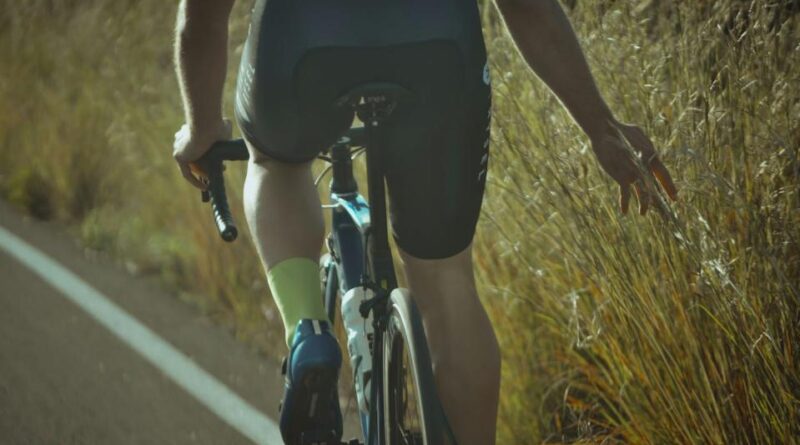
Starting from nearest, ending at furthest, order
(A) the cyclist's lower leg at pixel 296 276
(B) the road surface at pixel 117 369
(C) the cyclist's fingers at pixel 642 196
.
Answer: (A) the cyclist's lower leg at pixel 296 276 → (C) the cyclist's fingers at pixel 642 196 → (B) the road surface at pixel 117 369

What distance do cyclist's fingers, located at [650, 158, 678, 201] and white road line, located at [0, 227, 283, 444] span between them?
2251 mm

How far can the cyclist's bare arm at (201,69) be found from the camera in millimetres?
3164

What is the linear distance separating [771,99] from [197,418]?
2.54 meters

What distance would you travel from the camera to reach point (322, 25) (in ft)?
10.0

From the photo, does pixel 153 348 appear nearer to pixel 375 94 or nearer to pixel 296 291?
pixel 296 291

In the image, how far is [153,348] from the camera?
6.16m

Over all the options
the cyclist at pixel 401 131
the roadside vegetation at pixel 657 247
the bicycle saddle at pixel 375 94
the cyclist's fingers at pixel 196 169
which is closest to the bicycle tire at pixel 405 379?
the cyclist at pixel 401 131

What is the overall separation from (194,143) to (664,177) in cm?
115

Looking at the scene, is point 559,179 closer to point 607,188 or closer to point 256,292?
point 607,188

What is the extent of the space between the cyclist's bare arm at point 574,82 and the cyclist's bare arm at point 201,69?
2.18ft

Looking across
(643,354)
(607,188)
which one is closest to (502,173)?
(607,188)

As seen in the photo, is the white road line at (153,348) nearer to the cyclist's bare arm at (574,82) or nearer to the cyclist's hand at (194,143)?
the cyclist's hand at (194,143)

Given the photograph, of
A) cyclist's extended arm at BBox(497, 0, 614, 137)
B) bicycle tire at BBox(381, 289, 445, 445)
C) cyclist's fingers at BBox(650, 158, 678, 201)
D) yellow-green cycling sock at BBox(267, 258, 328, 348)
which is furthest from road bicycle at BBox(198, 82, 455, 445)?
cyclist's fingers at BBox(650, 158, 678, 201)


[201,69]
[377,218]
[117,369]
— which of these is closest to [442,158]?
[377,218]
